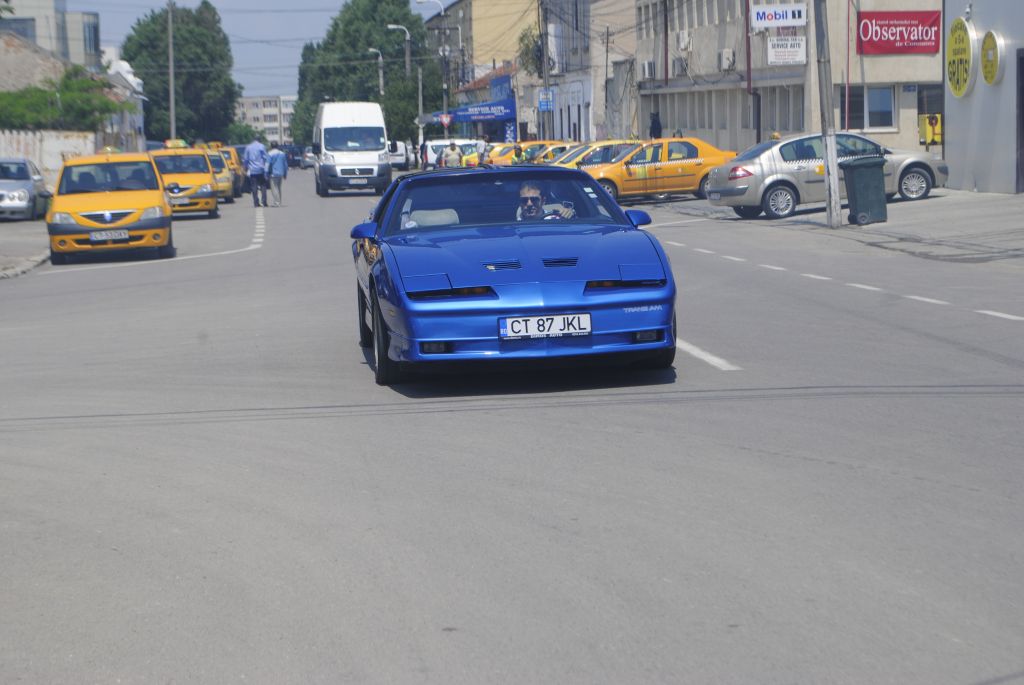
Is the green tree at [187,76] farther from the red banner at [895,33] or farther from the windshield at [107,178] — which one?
the windshield at [107,178]

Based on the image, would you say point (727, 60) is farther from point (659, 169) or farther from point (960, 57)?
point (960, 57)

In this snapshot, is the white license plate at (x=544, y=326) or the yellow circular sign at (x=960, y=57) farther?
the yellow circular sign at (x=960, y=57)

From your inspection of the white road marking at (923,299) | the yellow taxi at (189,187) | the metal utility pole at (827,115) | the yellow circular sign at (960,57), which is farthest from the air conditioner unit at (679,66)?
the white road marking at (923,299)

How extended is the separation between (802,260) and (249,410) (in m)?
11.4

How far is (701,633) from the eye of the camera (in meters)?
4.49

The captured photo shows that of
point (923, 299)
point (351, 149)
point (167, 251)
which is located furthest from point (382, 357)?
point (351, 149)

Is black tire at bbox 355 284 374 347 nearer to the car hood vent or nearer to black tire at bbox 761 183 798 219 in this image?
the car hood vent

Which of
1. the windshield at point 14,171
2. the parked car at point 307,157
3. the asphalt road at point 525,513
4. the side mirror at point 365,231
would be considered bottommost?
the asphalt road at point 525,513

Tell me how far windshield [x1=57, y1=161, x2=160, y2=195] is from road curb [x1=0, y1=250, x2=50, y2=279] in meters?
1.17

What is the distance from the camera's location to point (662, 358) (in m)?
9.17

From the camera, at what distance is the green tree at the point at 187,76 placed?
11475 cm

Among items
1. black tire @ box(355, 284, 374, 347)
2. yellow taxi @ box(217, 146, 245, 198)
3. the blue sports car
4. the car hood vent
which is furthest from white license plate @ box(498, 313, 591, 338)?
yellow taxi @ box(217, 146, 245, 198)

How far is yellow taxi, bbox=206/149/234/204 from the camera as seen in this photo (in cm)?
4374

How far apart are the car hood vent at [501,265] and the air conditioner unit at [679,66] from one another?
1858 inches
